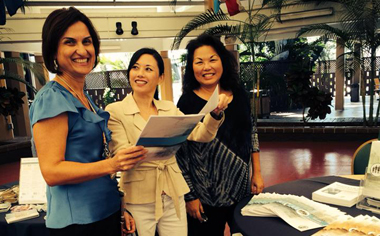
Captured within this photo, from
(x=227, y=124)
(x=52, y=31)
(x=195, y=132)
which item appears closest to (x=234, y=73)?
(x=227, y=124)

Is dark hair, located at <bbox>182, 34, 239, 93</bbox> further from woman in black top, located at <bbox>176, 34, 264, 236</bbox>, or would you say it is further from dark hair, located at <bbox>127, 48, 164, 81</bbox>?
dark hair, located at <bbox>127, 48, 164, 81</bbox>

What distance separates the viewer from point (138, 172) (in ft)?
5.14

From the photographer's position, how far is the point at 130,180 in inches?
61.2

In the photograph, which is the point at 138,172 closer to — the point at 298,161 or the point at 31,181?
the point at 31,181

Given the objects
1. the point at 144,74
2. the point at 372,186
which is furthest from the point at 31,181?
the point at 372,186

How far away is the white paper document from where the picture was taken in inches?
84.3

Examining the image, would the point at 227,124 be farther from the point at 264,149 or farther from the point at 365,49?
the point at 365,49

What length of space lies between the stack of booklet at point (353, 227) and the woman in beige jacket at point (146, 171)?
0.64m

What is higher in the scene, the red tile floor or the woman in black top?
the woman in black top

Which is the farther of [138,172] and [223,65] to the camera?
[223,65]

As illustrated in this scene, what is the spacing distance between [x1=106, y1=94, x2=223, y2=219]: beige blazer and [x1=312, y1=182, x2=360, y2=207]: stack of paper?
2.27 ft

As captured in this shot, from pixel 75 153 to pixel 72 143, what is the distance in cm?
Answer: 4

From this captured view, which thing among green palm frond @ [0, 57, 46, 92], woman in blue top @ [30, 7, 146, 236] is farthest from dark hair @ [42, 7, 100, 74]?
green palm frond @ [0, 57, 46, 92]

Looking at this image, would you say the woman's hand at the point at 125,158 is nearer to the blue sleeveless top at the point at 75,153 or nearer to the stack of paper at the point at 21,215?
the blue sleeveless top at the point at 75,153
